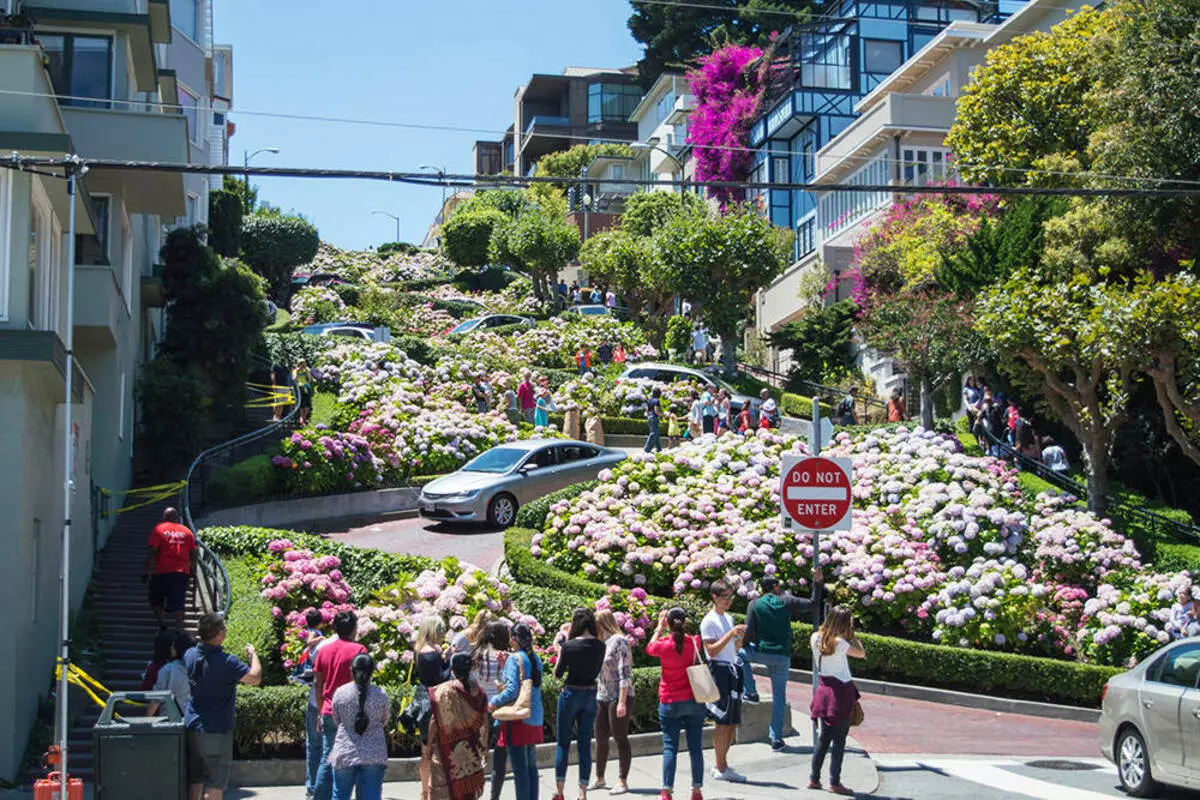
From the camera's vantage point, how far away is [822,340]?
47125 mm

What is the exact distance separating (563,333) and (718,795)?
38920mm

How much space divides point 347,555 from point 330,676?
8.21 m

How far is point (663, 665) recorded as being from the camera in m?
12.6

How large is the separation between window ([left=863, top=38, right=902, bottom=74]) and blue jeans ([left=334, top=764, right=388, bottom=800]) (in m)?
54.5

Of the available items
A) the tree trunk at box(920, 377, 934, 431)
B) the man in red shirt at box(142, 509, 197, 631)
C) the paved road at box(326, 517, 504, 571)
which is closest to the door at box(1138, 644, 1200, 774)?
the man in red shirt at box(142, 509, 197, 631)

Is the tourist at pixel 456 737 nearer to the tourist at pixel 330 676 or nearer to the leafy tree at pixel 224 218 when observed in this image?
the tourist at pixel 330 676

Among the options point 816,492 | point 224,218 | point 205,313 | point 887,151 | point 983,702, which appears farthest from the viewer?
point 224,218

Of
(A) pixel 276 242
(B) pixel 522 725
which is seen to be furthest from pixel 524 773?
(A) pixel 276 242

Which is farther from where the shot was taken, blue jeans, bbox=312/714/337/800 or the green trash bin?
blue jeans, bbox=312/714/337/800

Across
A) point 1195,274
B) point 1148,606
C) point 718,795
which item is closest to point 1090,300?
point 1195,274

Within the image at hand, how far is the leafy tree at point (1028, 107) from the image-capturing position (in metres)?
35.1

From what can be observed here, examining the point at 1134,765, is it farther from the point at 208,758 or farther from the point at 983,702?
the point at 208,758

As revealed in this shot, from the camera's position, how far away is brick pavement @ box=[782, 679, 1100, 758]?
1631cm

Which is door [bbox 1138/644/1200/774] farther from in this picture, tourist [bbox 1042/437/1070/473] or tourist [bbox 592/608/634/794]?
tourist [bbox 1042/437/1070/473]
